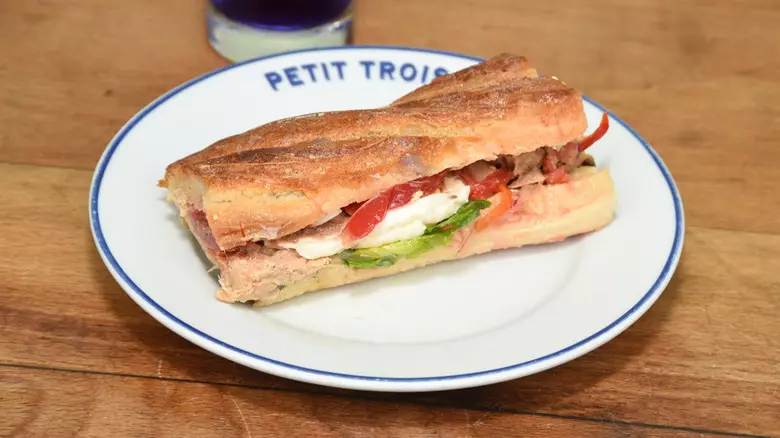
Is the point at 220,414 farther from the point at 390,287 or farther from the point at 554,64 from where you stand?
the point at 554,64

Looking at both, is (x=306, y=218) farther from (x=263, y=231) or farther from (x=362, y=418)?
(x=362, y=418)

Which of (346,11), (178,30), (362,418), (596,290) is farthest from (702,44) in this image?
(362,418)

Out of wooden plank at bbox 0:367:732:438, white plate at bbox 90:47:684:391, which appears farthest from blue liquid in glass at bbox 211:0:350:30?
wooden plank at bbox 0:367:732:438

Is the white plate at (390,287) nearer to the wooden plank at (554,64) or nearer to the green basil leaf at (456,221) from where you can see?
the green basil leaf at (456,221)

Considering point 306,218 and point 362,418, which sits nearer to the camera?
point 362,418

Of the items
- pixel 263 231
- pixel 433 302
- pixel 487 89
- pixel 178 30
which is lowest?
pixel 178 30

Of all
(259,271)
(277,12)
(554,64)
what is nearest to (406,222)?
(259,271)
